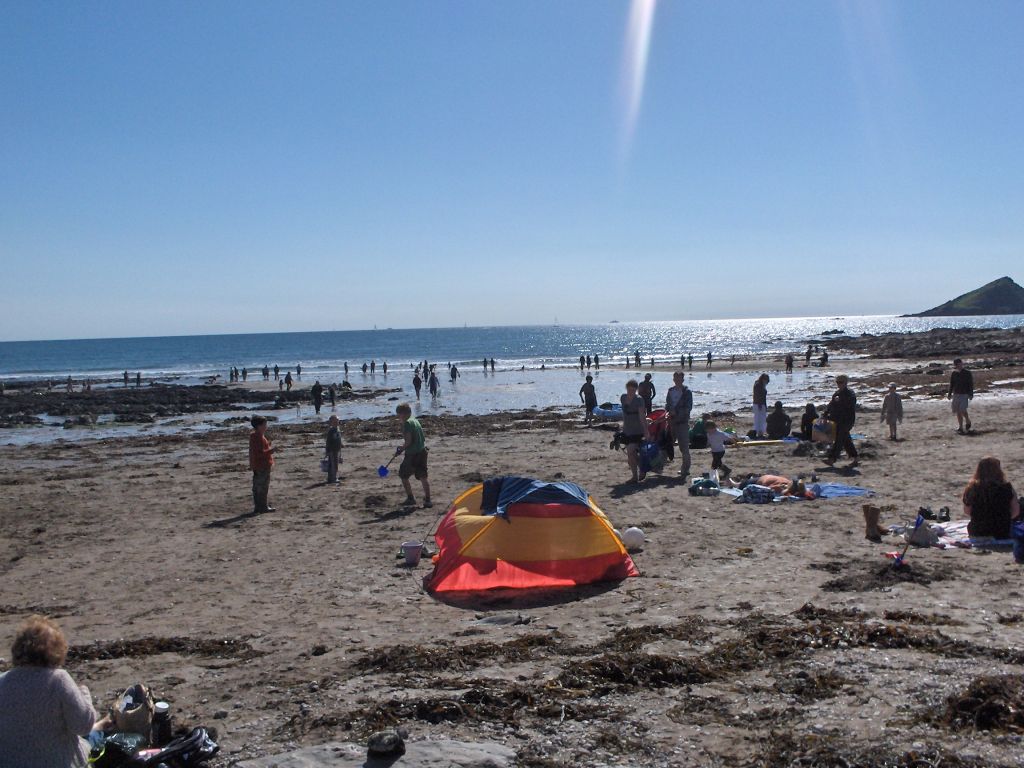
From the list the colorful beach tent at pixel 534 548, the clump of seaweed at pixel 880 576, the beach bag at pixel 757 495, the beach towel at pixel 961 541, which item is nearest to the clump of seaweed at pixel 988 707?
the clump of seaweed at pixel 880 576

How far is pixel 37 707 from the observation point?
12.0 feet

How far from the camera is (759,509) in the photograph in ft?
35.6

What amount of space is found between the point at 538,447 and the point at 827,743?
15463mm

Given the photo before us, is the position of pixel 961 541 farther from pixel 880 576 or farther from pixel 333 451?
pixel 333 451

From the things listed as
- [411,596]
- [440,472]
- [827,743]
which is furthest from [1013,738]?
[440,472]

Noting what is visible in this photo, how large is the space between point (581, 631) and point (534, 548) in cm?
159

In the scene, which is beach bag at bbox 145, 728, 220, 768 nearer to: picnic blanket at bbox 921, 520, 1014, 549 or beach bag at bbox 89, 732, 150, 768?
beach bag at bbox 89, 732, 150, 768

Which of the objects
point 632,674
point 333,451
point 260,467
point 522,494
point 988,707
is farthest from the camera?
point 333,451

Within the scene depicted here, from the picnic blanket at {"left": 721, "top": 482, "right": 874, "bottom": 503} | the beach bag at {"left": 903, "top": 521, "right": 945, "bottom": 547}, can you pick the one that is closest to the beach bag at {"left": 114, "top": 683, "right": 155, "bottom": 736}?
the beach bag at {"left": 903, "top": 521, "right": 945, "bottom": 547}

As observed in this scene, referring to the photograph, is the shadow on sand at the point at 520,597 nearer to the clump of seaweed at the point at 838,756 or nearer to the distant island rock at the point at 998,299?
the clump of seaweed at the point at 838,756

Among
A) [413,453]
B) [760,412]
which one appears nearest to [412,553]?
[413,453]

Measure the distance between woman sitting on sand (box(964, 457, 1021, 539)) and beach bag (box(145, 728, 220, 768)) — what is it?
26.1 ft

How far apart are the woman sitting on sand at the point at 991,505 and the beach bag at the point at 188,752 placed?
7.96 metres

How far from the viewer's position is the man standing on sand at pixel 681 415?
1357 centimetres
